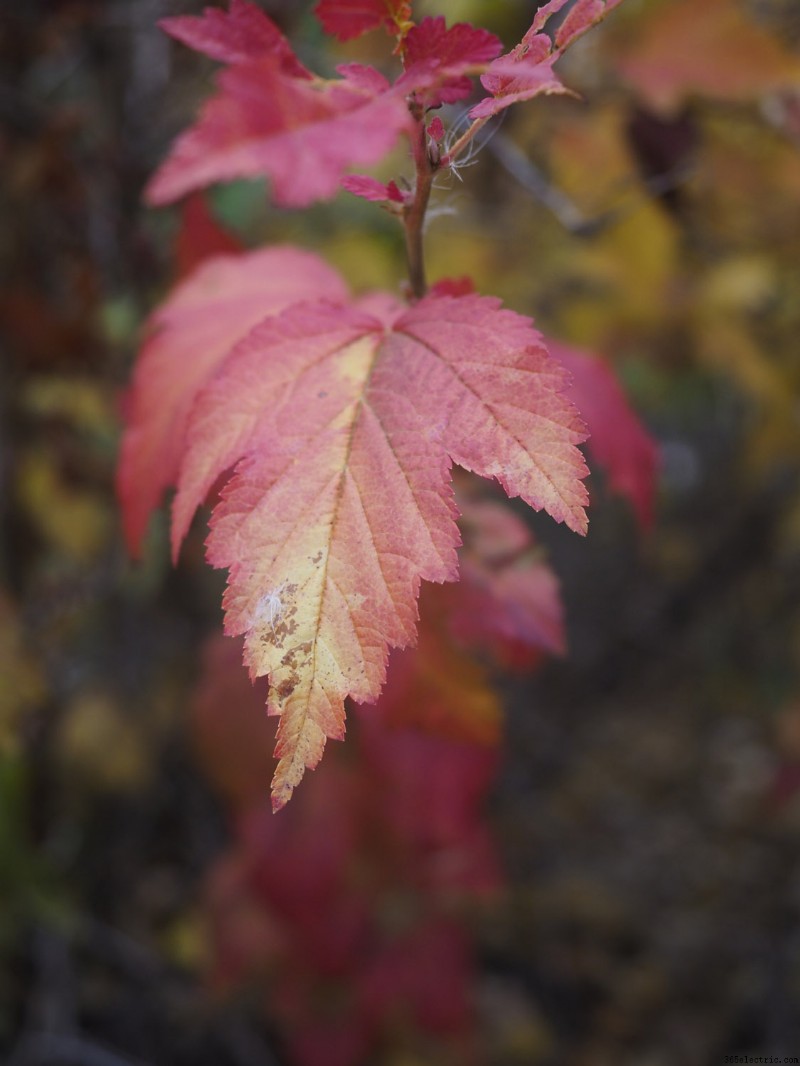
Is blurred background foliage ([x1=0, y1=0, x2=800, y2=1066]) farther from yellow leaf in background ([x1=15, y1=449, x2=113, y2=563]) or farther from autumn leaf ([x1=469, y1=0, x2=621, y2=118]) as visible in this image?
autumn leaf ([x1=469, y1=0, x2=621, y2=118])

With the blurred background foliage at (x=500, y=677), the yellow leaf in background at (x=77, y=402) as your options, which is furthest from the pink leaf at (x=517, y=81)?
the yellow leaf in background at (x=77, y=402)

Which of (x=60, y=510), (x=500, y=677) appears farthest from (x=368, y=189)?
(x=500, y=677)

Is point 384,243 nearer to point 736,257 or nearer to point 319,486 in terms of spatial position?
point 736,257

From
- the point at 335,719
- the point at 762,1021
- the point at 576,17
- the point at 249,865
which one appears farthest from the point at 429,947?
the point at 576,17

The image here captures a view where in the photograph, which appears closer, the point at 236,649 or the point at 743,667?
the point at 236,649

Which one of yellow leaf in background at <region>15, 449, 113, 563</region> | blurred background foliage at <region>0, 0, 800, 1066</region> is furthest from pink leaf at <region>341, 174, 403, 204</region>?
yellow leaf in background at <region>15, 449, 113, 563</region>

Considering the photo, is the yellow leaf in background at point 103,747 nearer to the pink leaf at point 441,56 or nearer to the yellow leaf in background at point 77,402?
the yellow leaf in background at point 77,402

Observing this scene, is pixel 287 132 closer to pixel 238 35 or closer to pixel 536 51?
pixel 238 35
